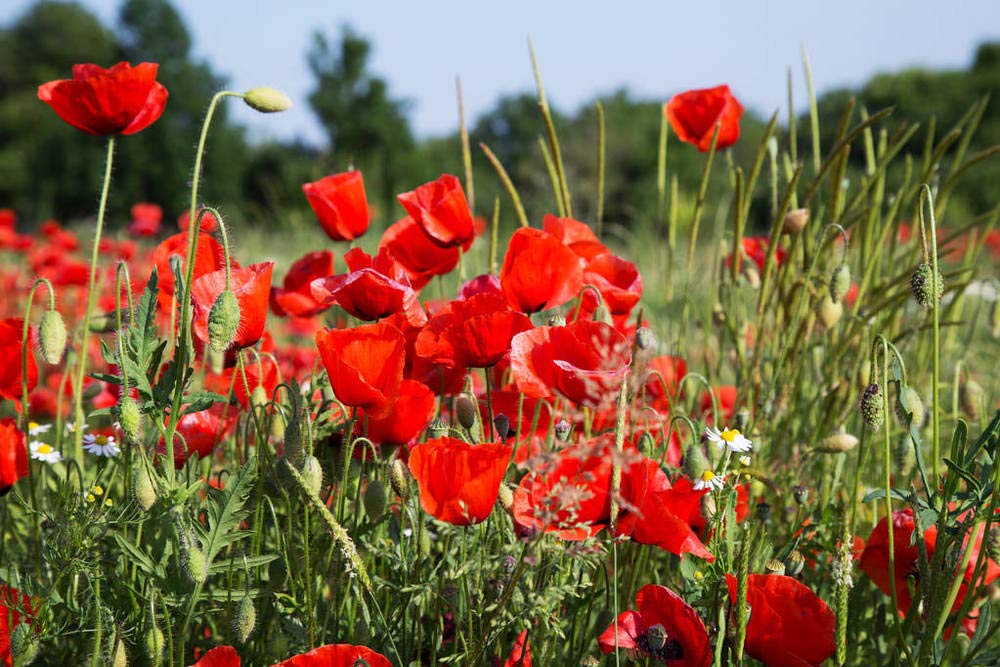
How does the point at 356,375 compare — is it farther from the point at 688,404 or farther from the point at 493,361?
the point at 688,404

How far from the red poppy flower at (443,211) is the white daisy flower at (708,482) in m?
0.61

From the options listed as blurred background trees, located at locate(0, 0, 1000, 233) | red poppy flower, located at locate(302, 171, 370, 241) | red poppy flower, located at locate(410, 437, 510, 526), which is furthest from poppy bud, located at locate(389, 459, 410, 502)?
blurred background trees, located at locate(0, 0, 1000, 233)

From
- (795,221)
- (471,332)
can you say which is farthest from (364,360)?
(795,221)

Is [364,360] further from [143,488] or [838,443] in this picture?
[838,443]

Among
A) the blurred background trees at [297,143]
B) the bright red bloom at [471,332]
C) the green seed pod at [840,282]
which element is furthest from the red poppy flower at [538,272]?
the blurred background trees at [297,143]

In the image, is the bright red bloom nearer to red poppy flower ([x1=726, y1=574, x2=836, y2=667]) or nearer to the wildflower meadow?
the wildflower meadow

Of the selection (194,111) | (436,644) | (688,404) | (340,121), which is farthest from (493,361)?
(194,111)

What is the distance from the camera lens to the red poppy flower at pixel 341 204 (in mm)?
1754

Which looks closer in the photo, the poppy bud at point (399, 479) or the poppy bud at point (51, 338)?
the poppy bud at point (399, 479)

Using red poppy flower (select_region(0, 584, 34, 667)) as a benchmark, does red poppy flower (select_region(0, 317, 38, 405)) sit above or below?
above

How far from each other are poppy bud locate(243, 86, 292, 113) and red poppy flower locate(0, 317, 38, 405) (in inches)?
23.4

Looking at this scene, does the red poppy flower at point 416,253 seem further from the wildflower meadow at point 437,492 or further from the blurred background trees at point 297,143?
the blurred background trees at point 297,143

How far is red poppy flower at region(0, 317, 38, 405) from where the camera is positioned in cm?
153

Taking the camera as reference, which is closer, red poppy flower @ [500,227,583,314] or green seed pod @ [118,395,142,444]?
green seed pod @ [118,395,142,444]
